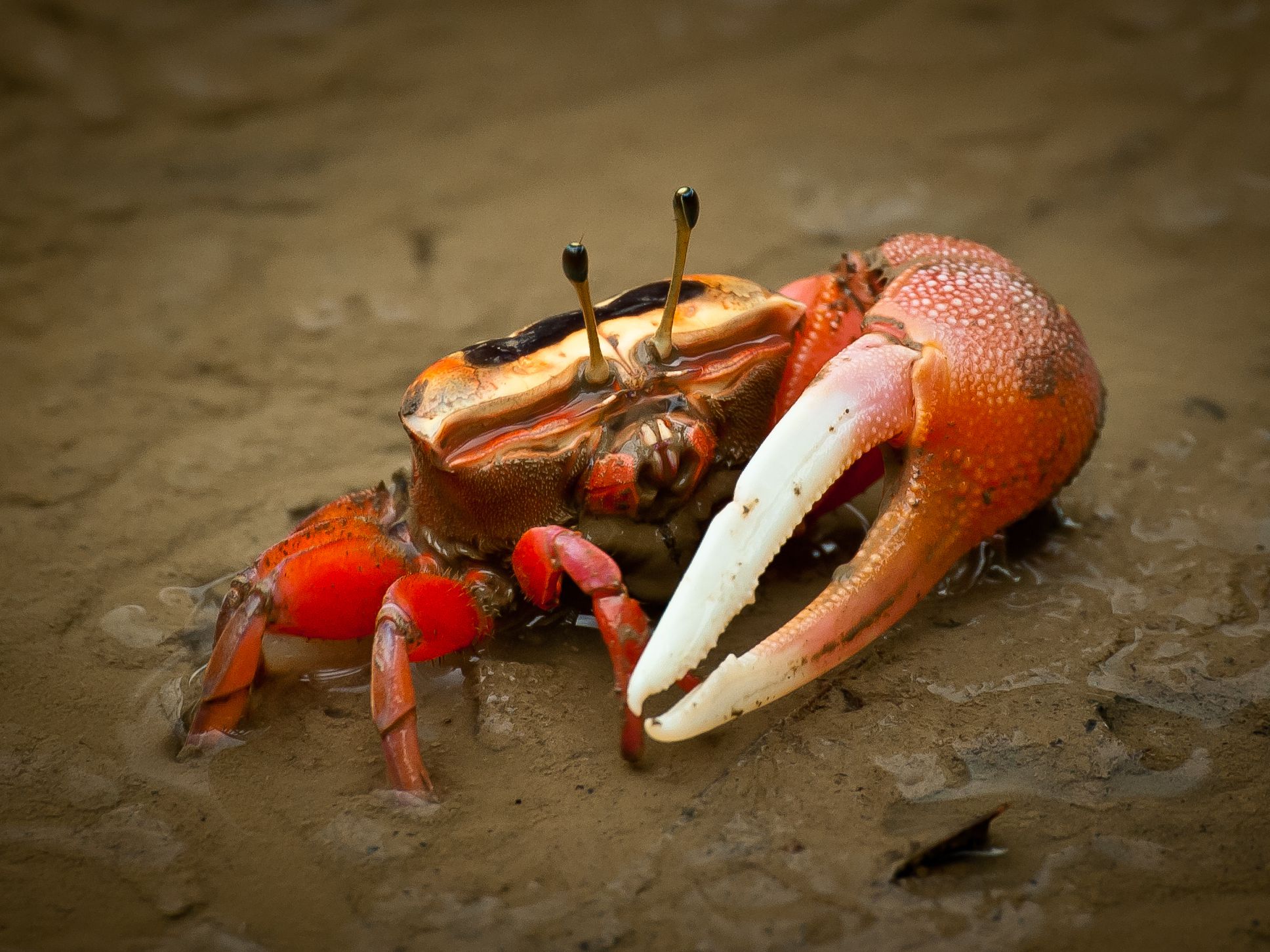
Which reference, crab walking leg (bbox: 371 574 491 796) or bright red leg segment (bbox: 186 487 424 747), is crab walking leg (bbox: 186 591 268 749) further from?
crab walking leg (bbox: 371 574 491 796)

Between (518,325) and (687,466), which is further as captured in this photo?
(518,325)

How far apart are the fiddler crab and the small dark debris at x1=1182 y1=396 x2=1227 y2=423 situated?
2.42 feet

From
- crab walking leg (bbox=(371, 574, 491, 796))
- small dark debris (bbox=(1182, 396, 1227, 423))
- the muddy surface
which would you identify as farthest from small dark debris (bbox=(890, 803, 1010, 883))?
small dark debris (bbox=(1182, 396, 1227, 423))

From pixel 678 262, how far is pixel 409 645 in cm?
83

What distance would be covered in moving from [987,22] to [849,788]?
3.44 meters

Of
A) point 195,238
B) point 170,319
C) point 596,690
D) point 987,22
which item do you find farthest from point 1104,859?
point 987,22

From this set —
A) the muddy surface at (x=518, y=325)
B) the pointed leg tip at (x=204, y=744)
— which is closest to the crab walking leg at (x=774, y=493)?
the muddy surface at (x=518, y=325)

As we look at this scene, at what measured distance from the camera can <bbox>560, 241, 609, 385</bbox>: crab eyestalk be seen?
1.99 metres

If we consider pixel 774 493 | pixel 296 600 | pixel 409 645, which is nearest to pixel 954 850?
pixel 774 493

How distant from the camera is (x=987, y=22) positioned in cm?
435

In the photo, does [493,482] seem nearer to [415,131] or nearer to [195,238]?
[195,238]

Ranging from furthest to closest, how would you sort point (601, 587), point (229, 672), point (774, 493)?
point (229, 672), point (601, 587), point (774, 493)

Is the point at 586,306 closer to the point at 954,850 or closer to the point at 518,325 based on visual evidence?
the point at 954,850

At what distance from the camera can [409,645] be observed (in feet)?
6.70
